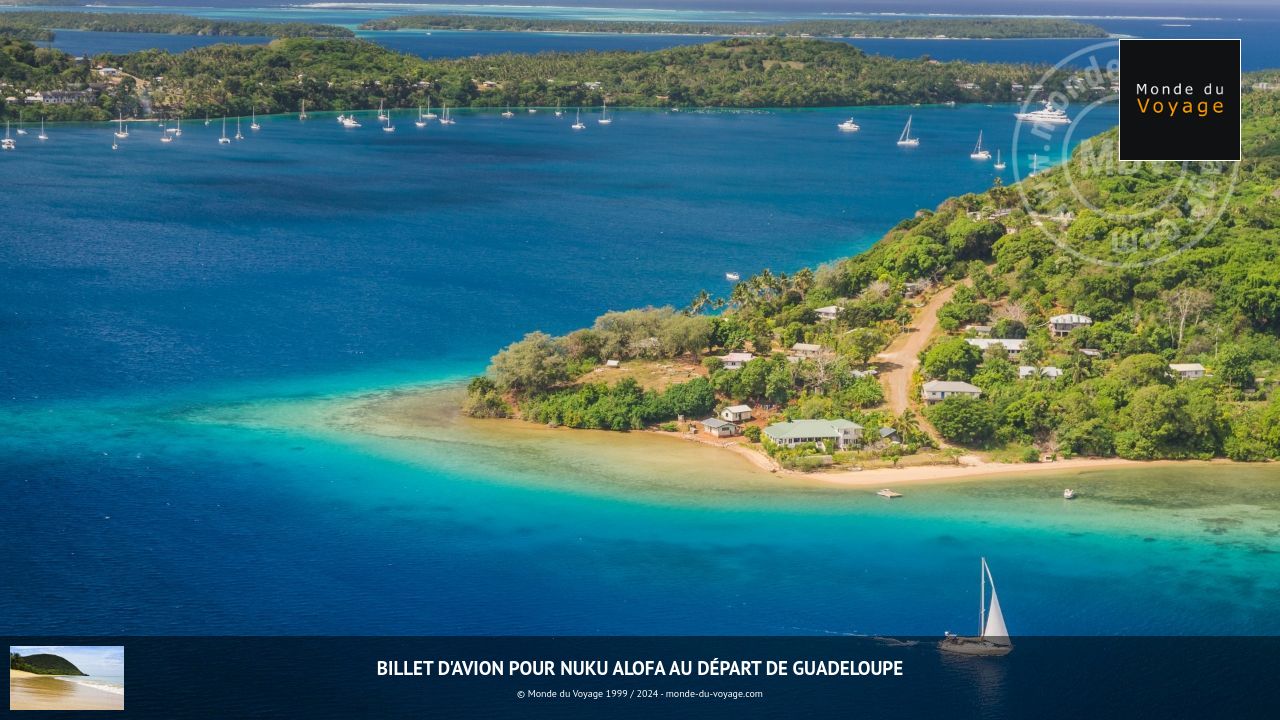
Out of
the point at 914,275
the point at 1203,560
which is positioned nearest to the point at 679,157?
the point at 914,275

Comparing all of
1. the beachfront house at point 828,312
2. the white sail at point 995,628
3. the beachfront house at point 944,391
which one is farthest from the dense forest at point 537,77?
the white sail at point 995,628

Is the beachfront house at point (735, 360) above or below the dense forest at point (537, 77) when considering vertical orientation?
below

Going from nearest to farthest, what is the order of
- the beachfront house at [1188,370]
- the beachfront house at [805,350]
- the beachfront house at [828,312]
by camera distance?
1. the beachfront house at [1188,370]
2. the beachfront house at [805,350]
3. the beachfront house at [828,312]

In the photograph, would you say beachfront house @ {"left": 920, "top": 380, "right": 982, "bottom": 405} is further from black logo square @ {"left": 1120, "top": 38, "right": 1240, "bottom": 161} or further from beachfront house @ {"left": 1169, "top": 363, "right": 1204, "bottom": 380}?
black logo square @ {"left": 1120, "top": 38, "right": 1240, "bottom": 161}

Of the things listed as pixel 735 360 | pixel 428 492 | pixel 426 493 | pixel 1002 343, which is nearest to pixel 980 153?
pixel 1002 343

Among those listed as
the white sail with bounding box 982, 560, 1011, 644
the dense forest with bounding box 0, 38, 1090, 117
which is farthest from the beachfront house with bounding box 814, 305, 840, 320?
the dense forest with bounding box 0, 38, 1090, 117

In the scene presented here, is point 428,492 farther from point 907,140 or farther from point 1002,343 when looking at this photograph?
point 907,140

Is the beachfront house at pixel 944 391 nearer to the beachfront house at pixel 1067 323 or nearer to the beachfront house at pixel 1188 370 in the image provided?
the beachfront house at pixel 1188 370
